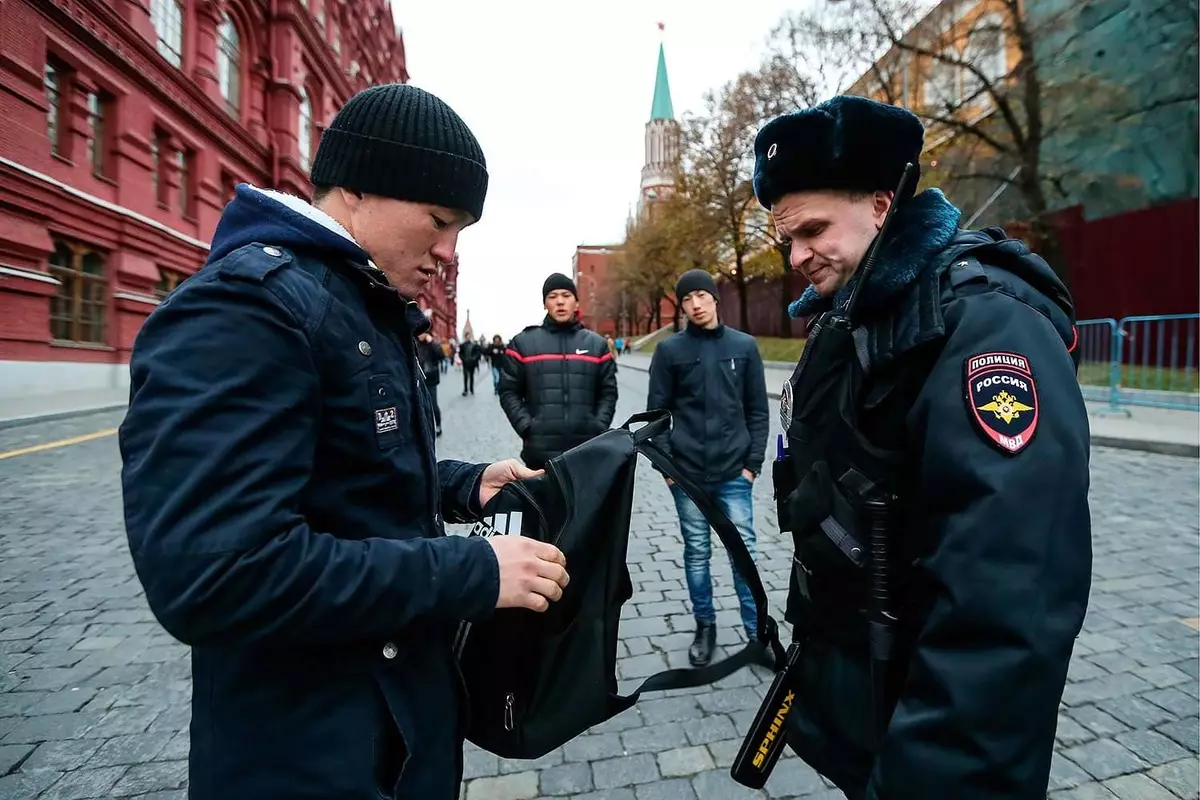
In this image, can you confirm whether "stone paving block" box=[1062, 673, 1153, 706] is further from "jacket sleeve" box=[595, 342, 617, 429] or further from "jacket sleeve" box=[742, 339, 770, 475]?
"jacket sleeve" box=[595, 342, 617, 429]

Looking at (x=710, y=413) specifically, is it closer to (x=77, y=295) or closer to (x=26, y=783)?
(x=26, y=783)

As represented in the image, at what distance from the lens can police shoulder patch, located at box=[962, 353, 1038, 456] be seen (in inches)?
43.2

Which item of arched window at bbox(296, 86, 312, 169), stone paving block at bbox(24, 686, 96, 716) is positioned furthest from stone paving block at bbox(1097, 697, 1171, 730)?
arched window at bbox(296, 86, 312, 169)

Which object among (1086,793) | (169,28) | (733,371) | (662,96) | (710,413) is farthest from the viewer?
(662,96)

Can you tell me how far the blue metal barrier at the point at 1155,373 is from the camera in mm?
10961

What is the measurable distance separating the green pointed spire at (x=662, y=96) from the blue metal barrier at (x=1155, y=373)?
299 feet

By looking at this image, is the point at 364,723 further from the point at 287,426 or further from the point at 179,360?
the point at 179,360

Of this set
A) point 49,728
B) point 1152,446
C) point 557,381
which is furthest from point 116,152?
point 1152,446

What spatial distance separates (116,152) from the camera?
14062 mm

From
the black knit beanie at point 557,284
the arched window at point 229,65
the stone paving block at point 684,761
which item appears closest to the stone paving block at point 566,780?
the stone paving block at point 684,761

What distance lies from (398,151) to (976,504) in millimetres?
1247

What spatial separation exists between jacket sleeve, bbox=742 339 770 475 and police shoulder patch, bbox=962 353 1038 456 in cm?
294

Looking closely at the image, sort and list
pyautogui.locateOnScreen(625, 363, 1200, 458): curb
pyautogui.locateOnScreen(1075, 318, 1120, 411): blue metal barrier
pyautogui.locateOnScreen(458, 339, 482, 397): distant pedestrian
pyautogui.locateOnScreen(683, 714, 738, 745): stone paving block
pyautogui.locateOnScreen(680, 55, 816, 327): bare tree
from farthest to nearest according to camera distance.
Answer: pyautogui.locateOnScreen(680, 55, 816, 327): bare tree < pyautogui.locateOnScreen(458, 339, 482, 397): distant pedestrian < pyautogui.locateOnScreen(1075, 318, 1120, 411): blue metal barrier < pyautogui.locateOnScreen(625, 363, 1200, 458): curb < pyautogui.locateOnScreen(683, 714, 738, 745): stone paving block

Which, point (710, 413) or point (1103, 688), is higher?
point (710, 413)
